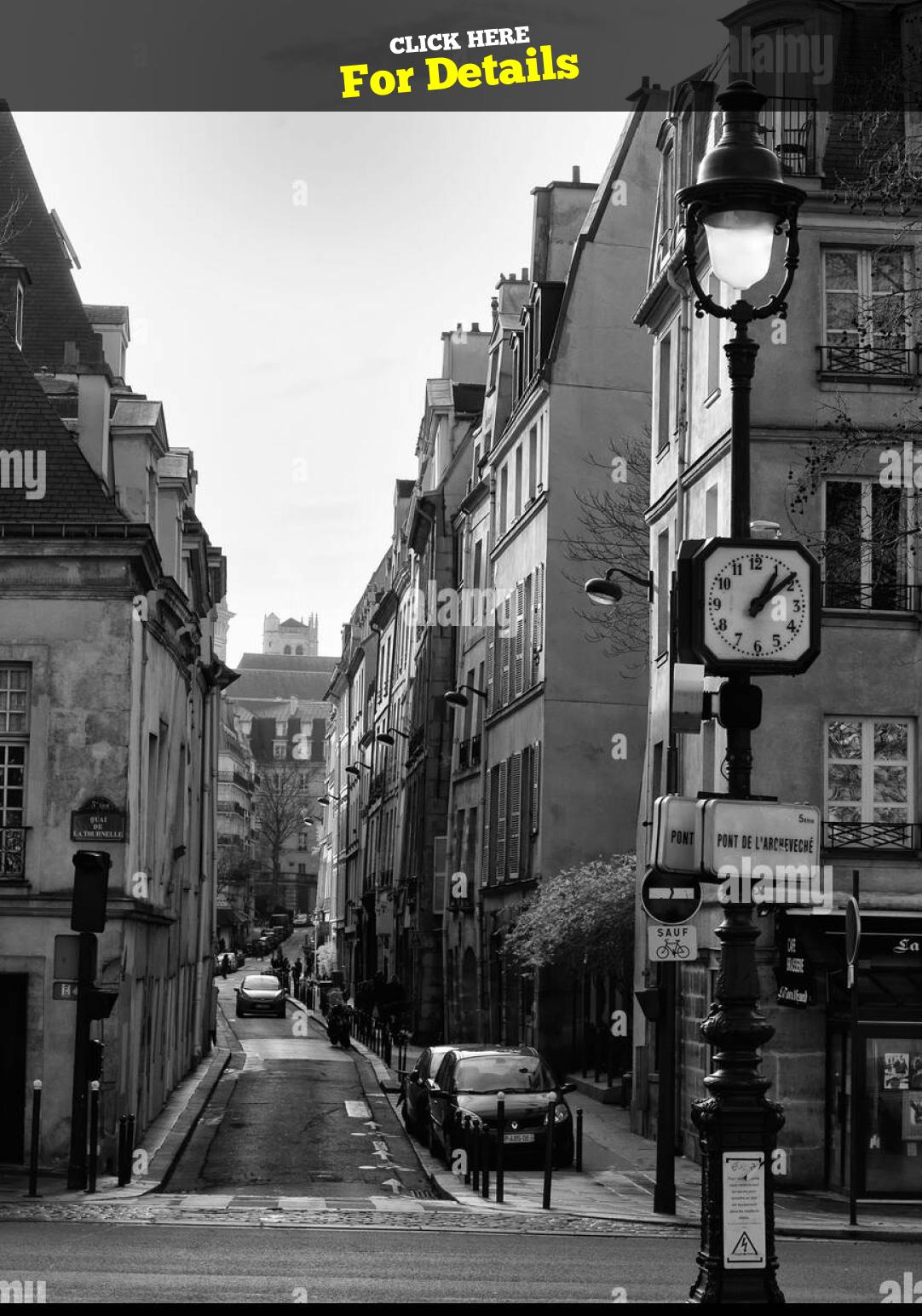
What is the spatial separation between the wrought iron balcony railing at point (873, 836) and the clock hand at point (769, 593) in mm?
15456

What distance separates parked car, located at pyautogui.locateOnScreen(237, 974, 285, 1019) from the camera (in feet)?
205

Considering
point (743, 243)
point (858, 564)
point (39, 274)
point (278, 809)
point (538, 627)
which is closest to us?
point (743, 243)

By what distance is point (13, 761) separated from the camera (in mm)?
23844

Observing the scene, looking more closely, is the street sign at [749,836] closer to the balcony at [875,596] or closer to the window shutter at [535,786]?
the balcony at [875,596]

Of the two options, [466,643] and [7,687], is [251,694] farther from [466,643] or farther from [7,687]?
[7,687]

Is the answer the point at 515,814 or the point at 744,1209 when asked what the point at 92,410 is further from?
the point at 744,1209

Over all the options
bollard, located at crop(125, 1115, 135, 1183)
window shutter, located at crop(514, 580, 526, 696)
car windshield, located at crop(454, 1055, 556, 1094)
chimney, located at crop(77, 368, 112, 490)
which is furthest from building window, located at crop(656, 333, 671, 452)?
bollard, located at crop(125, 1115, 135, 1183)

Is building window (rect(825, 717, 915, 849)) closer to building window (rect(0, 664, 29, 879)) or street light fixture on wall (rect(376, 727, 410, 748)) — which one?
building window (rect(0, 664, 29, 879))

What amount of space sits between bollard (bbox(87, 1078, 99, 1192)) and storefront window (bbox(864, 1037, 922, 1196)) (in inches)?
322

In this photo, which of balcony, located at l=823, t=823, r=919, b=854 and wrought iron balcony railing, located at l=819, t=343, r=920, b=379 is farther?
wrought iron balcony railing, located at l=819, t=343, r=920, b=379

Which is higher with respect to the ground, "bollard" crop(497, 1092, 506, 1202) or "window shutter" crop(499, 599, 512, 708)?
"window shutter" crop(499, 599, 512, 708)

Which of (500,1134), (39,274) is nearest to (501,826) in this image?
(39,274)

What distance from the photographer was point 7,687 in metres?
24.0

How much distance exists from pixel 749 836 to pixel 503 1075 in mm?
16430
